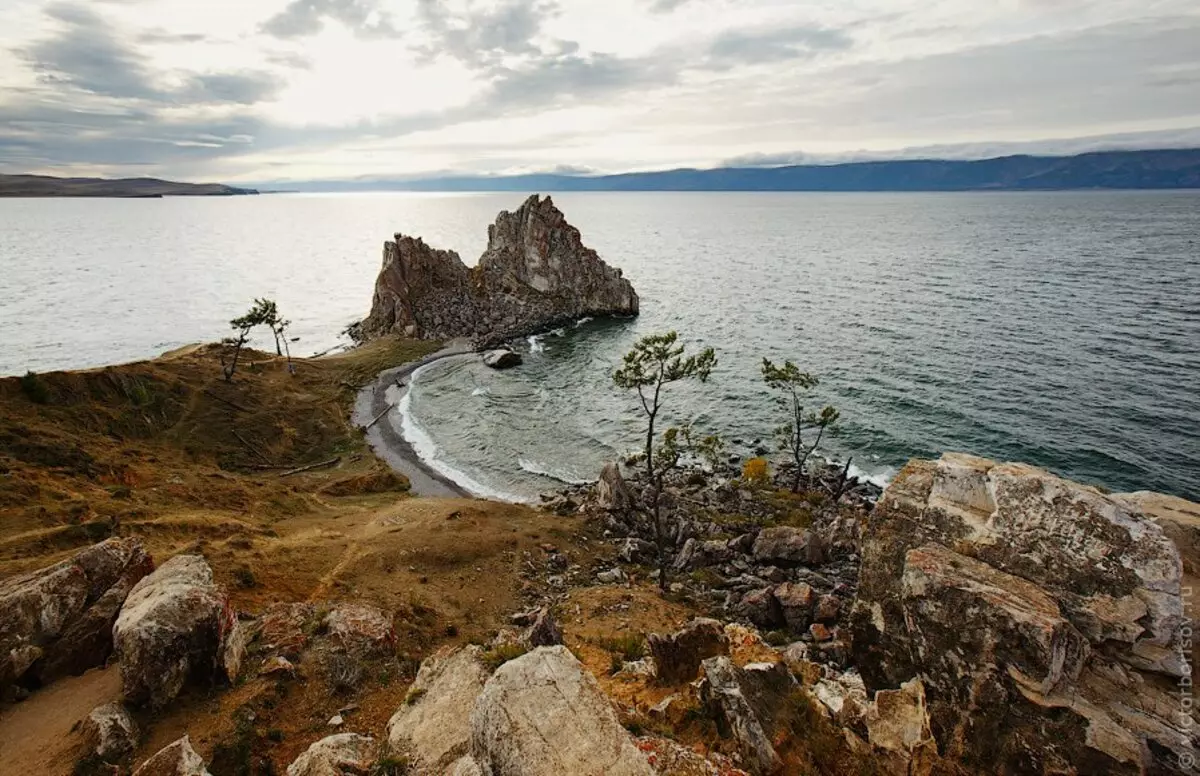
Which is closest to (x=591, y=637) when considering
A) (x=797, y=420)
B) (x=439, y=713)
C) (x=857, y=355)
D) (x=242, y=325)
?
(x=439, y=713)

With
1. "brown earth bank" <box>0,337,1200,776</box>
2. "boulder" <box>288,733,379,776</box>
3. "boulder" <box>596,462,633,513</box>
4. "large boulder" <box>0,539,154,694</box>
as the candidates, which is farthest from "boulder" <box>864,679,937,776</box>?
"boulder" <box>596,462,633,513</box>

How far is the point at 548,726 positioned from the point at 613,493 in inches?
1400

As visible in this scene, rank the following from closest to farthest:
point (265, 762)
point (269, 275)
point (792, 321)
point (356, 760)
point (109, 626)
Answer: point (356, 760) < point (265, 762) < point (109, 626) < point (792, 321) < point (269, 275)

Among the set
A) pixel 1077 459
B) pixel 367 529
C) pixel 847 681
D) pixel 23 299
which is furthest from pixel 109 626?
pixel 23 299

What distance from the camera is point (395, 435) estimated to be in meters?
70.4

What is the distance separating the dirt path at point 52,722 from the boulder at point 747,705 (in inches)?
723

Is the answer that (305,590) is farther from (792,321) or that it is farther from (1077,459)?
(792,321)

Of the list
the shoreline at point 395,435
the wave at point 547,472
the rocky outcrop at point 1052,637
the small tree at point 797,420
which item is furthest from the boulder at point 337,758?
the small tree at point 797,420

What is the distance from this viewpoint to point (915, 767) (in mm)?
14211

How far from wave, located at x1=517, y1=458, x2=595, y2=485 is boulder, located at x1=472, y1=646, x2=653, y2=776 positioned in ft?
145

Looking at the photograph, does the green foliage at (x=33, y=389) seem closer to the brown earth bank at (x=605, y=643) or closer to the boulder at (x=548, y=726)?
the brown earth bank at (x=605, y=643)

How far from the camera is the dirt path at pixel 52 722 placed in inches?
664

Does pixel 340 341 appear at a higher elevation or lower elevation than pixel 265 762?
lower

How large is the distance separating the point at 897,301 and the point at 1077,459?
70558mm
